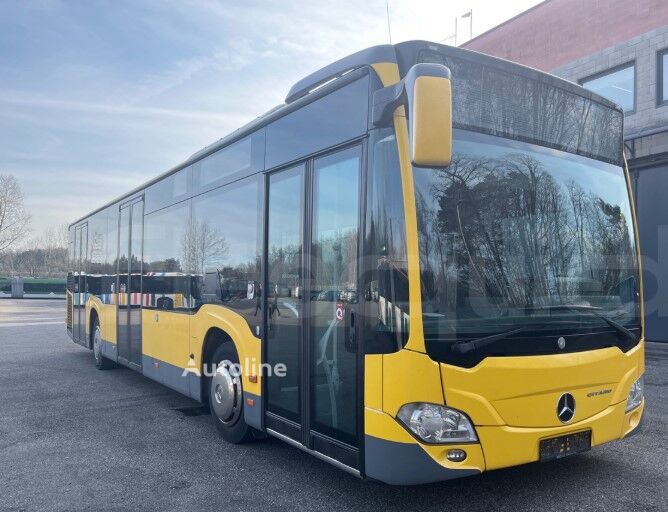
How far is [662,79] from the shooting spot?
12.9 metres

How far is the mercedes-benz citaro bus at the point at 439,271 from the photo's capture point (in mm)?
3301

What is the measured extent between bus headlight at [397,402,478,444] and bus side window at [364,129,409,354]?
0.37m

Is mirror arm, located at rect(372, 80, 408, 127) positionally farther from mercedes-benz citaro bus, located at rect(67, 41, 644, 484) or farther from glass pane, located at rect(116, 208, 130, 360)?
glass pane, located at rect(116, 208, 130, 360)

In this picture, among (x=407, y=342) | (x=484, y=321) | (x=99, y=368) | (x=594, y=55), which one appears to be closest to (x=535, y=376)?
(x=484, y=321)

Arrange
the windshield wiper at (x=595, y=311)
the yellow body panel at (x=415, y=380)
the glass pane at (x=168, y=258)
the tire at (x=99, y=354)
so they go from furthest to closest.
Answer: the tire at (x=99, y=354) < the glass pane at (x=168, y=258) < the windshield wiper at (x=595, y=311) < the yellow body panel at (x=415, y=380)

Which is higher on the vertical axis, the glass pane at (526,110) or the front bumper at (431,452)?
the glass pane at (526,110)

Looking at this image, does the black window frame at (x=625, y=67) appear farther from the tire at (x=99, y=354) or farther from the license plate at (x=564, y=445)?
the tire at (x=99, y=354)

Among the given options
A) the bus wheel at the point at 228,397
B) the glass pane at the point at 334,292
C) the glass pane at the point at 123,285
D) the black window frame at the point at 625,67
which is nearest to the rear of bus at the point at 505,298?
the glass pane at the point at 334,292

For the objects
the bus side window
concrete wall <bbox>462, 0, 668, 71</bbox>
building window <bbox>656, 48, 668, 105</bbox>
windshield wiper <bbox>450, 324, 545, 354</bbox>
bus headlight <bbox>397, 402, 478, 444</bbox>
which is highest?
concrete wall <bbox>462, 0, 668, 71</bbox>

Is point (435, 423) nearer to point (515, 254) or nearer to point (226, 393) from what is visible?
point (515, 254)

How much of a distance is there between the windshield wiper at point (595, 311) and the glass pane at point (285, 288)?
176 cm

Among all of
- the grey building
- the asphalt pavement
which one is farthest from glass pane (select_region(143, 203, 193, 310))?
the grey building

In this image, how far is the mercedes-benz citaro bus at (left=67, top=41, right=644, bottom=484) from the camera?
10.8 feet

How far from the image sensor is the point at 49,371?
384 inches
